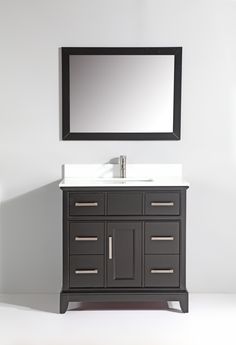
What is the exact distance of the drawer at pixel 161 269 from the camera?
12.9 feet

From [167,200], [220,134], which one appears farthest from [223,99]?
[167,200]

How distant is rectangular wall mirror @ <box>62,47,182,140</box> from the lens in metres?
4.29

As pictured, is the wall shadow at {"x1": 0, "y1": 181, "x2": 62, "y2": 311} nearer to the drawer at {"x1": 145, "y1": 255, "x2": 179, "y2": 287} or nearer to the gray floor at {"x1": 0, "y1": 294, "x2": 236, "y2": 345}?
the gray floor at {"x1": 0, "y1": 294, "x2": 236, "y2": 345}

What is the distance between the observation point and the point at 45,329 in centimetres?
359

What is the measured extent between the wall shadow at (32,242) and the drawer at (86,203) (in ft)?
1.65

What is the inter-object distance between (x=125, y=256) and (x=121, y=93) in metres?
1.22

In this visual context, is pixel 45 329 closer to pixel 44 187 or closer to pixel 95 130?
pixel 44 187

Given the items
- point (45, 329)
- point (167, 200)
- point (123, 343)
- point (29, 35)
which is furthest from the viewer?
point (29, 35)

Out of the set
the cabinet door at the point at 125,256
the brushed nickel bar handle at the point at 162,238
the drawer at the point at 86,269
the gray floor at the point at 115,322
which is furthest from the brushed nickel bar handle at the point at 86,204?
the gray floor at the point at 115,322

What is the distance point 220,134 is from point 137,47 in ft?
2.93

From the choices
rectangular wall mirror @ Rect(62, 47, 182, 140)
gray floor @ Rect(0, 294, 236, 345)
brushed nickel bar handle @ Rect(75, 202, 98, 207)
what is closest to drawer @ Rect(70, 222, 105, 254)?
brushed nickel bar handle @ Rect(75, 202, 98, 207)

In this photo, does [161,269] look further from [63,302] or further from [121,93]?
[121,93]

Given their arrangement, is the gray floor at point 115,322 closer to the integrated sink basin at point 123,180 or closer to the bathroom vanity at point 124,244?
the bathroom vanity at point 124,244

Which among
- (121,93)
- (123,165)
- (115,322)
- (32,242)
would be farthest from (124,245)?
(121,93)
